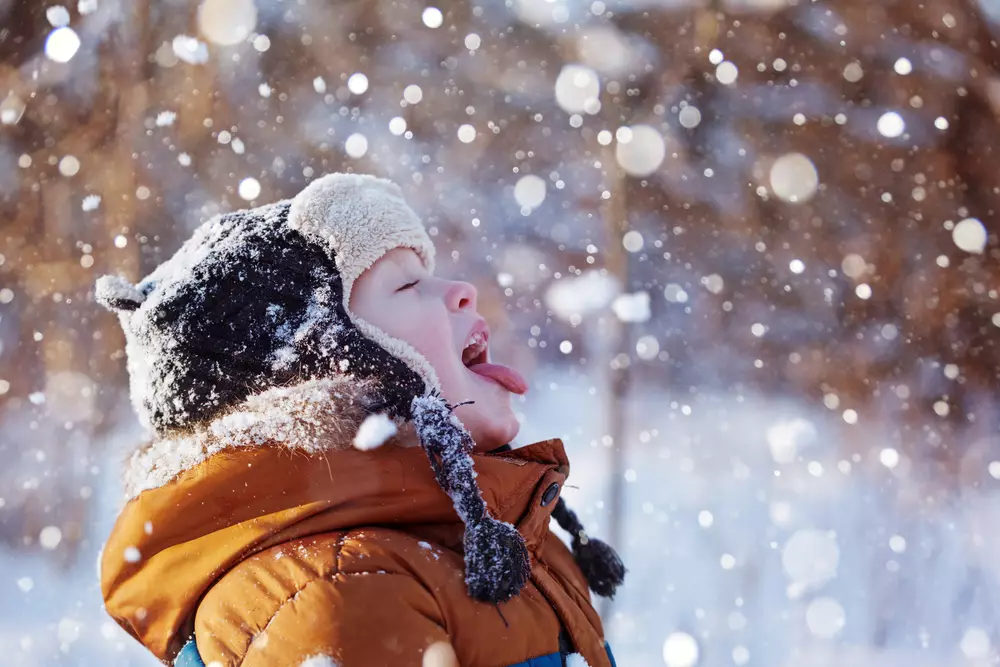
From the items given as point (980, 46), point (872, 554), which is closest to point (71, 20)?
point (980, 46)

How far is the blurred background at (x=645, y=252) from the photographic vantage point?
456cm

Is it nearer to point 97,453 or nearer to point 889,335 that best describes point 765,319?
point 889,335

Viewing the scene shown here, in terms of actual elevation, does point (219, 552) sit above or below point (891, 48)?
below

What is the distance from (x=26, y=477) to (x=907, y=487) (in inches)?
260

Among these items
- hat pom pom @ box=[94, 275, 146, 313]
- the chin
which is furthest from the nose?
hat pom pom @ box=[94, 275, 146, 313]

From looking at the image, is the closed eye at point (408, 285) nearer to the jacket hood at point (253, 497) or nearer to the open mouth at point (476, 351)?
the open mouth at point (476, 351)

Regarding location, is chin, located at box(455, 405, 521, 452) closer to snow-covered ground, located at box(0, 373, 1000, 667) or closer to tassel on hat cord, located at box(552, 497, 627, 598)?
tassel on hat cord, located at box(552, 497, 627, 598)

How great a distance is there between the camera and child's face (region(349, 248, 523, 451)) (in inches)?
59.5

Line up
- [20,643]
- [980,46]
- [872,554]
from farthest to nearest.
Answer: [872,554] < [20,643] < [980,46]

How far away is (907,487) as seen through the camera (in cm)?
541

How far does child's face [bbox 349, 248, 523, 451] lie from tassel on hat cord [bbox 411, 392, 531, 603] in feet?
0.64

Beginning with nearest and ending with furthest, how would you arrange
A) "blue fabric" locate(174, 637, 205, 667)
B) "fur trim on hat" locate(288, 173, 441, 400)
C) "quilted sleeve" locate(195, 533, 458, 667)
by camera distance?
"quilted sleeve" locate(195, 533, 458, 667) → "blue fabric" locate(174, 637, 205, 667) → "fur trim on hat" locate(288, 173, 441, 400)

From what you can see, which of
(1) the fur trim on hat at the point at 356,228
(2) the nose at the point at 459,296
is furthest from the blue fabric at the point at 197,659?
(2) the nose at the point at 459,296

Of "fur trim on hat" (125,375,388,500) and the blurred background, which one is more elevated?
"fur trim on hat" (125,375,388,500)
